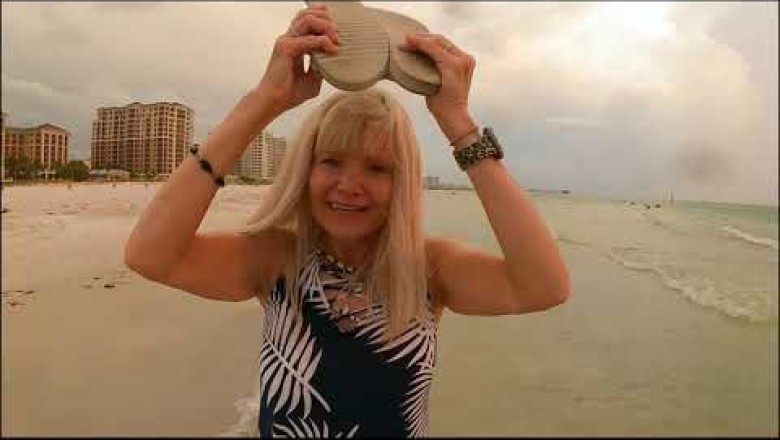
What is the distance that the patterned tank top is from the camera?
81 cm

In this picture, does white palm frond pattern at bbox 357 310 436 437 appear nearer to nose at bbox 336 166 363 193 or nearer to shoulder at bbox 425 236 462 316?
shoulder at bbox 425 236 462 316

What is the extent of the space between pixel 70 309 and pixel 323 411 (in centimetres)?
393

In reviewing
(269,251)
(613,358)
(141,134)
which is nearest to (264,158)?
(269,251)

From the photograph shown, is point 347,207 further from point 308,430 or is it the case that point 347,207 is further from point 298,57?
point 308,430

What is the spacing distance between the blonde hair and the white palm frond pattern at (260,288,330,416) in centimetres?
3

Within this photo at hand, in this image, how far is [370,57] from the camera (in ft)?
2.47

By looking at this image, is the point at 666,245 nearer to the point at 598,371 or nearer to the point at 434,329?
the point at 598,371

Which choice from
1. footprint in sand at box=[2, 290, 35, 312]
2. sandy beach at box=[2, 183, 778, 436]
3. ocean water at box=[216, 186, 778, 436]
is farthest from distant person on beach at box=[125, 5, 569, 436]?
footprint in sand at box=[2, 290, 35, 312]

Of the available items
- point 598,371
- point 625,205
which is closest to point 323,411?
point 598,371

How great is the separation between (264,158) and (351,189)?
0.38 m

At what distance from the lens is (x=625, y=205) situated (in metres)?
29.8

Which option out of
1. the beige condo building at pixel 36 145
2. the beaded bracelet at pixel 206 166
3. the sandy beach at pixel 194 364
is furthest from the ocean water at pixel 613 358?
the beige condo building at pixel 36 145

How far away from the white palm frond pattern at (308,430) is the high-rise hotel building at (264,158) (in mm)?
387

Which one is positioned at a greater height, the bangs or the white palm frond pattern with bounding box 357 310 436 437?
the bangs
